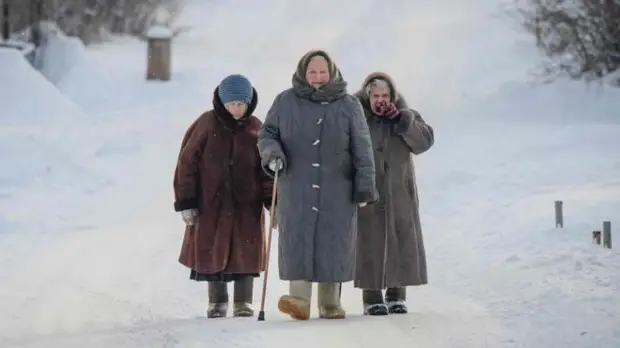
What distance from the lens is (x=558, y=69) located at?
2108 centimetres

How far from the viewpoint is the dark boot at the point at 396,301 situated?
27.5 ft

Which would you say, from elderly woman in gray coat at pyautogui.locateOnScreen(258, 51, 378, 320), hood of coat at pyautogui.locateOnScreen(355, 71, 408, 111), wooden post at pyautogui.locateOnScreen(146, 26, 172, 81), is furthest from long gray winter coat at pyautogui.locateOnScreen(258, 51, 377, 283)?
wooden post at pyautogui.locateOnScreen(146, 26, 172, 81)

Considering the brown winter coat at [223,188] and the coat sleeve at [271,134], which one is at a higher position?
the coat sleeve at [271,134]

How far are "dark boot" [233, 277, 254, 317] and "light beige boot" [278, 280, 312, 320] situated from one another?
70 cm

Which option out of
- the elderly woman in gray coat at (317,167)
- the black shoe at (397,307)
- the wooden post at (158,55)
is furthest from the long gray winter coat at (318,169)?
the wooden post at (158,55)

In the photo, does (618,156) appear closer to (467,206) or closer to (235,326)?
(467,206)

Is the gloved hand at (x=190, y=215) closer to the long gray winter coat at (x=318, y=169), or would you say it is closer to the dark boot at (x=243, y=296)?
the dark boot at (x=243, y=296)

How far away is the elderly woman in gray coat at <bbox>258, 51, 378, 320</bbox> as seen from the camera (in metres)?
7.81

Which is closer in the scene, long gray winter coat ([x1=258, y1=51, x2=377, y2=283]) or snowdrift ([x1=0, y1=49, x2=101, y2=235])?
long gray winter coat ([x1=258, y1=51, x2=377, y2=283])

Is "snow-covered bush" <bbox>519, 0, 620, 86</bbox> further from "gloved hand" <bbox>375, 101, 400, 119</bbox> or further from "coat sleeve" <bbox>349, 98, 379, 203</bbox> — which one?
"coat sleeve" <bbox>349, 98, 379, 203</bbox>

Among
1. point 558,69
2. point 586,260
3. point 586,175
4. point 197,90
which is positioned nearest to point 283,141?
point 586,260

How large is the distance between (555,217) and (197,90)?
1307 cm

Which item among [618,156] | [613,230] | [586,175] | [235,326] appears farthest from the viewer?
[618,156]

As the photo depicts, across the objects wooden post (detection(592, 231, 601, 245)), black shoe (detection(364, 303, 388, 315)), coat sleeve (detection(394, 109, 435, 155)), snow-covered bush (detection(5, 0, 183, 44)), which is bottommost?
black shoe (detection(364, 303, 388, 315))
